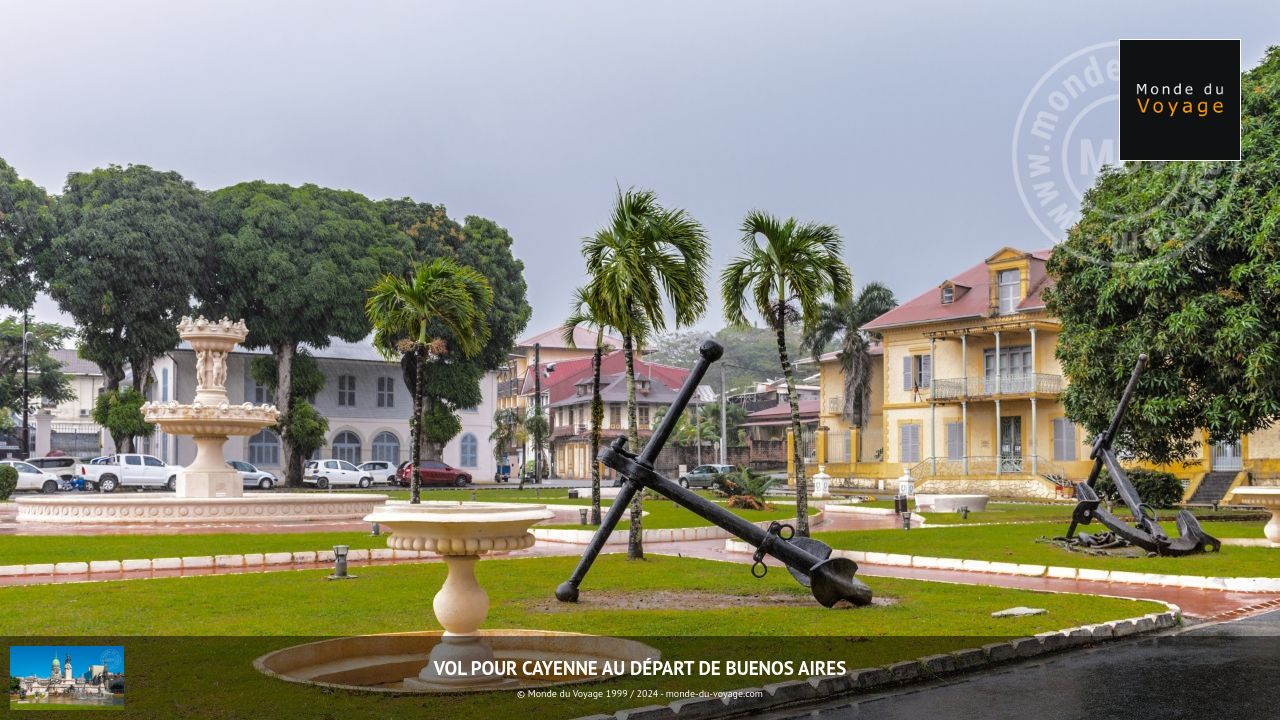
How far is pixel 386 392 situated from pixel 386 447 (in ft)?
9.82

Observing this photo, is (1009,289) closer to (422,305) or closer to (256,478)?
(422,305)

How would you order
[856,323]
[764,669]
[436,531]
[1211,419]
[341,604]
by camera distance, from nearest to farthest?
[436,531], [764,669], [341,604], [1211,419], [856,323]

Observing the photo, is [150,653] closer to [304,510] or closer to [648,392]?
[304,510]

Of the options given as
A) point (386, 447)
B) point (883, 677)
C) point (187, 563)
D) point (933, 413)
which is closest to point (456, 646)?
point (883, 677)

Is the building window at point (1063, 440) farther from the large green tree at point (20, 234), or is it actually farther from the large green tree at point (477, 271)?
the large green tree at point (20, 234)

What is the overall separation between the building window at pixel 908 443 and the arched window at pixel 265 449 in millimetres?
30442

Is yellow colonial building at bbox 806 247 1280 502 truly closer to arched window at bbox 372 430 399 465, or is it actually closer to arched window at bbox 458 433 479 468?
arched window at bbox 458 433 479 468

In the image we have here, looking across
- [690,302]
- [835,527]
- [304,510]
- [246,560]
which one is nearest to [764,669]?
[690,302]

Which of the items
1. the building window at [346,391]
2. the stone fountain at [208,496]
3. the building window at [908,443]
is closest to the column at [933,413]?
the building window at [908,443]

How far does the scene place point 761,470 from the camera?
263ft

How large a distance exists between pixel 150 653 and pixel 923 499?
29.5 metres

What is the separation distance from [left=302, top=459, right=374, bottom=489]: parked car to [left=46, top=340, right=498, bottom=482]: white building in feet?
17.3

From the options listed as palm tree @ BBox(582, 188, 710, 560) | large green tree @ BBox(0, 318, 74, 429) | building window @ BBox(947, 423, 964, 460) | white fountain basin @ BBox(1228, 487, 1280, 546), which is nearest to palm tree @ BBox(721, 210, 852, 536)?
palm tree @ BBox(582, 188, 710, 560)

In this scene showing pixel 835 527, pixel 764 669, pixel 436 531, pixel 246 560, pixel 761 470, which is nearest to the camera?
pixel 436 531
